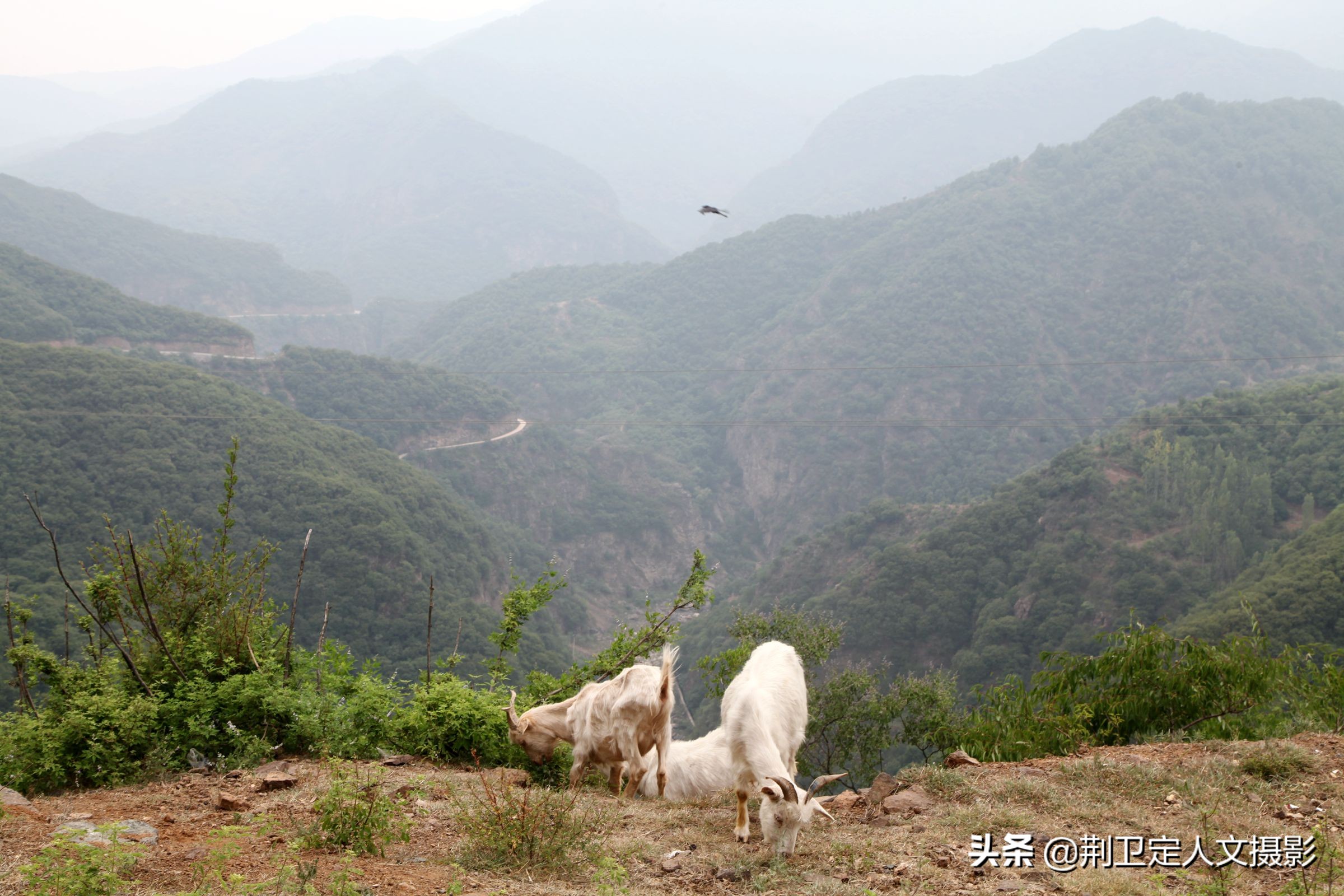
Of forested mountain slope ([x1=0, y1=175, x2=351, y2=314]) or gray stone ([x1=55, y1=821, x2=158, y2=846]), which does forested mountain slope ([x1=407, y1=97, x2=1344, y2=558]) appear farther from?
gray stone ([x1=55, y1=821, x2=158, y2=846])

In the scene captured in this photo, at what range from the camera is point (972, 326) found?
105562 millimetres

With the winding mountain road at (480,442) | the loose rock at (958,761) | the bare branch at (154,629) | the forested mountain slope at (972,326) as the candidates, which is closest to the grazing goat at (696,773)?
the loose rock at (958,761)

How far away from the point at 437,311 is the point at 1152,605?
14298 centimetres

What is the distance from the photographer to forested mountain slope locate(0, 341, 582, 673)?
44.0m

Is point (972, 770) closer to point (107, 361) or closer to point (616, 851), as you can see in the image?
point (616, 851)

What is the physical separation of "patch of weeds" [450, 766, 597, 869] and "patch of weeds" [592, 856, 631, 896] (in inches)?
11.2

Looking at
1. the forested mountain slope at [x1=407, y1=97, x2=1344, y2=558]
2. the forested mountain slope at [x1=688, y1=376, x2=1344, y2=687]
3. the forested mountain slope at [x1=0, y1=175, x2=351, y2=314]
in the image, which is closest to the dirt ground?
the forested mountain slope at [x1=688, y1=376, x2=1344, y2=687]

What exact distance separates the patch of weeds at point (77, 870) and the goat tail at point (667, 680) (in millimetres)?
4965

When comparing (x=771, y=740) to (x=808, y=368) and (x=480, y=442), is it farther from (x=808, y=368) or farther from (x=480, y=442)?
(x=808, y=368)

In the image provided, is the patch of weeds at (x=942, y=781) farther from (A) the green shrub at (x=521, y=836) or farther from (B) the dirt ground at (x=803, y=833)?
(A) the green shrub at (x=521, y=836)

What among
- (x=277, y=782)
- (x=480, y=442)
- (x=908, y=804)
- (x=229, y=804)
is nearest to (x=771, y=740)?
(x=908, y=804)

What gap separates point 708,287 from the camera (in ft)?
468

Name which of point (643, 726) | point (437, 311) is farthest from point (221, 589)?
point (437, 311)

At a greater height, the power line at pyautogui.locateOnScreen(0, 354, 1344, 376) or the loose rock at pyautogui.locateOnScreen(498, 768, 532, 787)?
the power line at pyautogui.locateOnScreen(0, 354, 1344, 376)
